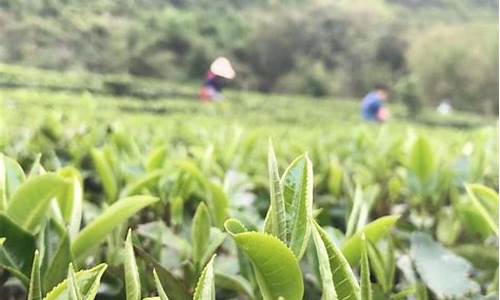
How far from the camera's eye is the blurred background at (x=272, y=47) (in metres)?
25.0

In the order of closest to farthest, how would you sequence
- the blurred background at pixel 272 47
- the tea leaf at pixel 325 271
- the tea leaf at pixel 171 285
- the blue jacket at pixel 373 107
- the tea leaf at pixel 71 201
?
the tea leaf at pixel 325 271 < the tea leaf at pixel 171 285 < the tea leaf at pixel 71 201 < the blue jacket at pixel 373 107 < the blurred background at pixel 272 47

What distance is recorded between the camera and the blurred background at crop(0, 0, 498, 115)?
25.0 m

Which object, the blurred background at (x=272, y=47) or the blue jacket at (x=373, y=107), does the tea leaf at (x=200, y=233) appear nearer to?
the blue jacket at (x=373, y=107)

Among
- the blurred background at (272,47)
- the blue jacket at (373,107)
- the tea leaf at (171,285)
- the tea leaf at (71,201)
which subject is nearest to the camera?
the tea leaf at (171,285)

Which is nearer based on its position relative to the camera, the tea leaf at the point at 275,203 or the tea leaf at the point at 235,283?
the tea leaf at the point at 275,203

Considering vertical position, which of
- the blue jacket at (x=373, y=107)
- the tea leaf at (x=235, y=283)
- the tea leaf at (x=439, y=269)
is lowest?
the blue jacket at (x=373, y=107)

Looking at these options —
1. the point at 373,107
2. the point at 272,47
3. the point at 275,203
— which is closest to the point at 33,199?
the point at 275,203

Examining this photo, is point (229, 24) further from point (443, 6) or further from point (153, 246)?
point (153, 246)

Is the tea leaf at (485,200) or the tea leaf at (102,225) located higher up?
the tea leaf at (485,200)

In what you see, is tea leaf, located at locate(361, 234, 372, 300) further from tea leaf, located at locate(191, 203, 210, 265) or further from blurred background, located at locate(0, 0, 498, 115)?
blurred background, located at locate(0, 0, 498, 115)

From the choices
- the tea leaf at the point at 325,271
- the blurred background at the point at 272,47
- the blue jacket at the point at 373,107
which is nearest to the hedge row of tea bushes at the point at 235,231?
the tea leaf at the point at 325,271

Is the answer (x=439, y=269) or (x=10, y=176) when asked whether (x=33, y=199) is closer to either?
(x=10, y=176)

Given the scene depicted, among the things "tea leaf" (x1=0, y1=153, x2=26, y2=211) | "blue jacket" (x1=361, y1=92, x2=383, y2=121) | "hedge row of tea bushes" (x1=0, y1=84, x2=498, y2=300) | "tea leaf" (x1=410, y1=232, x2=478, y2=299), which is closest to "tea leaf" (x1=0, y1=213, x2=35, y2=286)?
"hedge row of tea bushes" (x1=0, y1=84, x2=498, y2=300)

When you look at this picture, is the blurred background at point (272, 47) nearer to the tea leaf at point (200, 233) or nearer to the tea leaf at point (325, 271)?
the tea leaf at point (200, 233)
